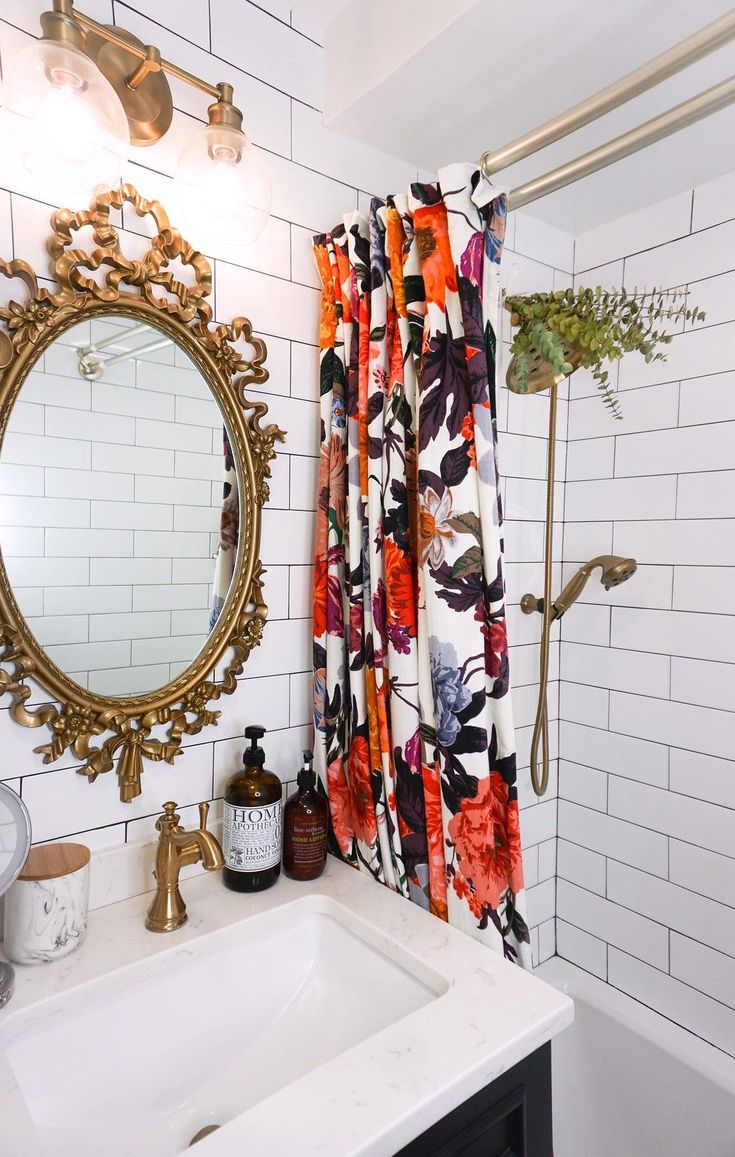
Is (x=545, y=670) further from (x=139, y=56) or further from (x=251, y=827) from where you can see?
(x=139, y=56)

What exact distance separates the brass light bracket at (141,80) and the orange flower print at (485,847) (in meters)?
1.09

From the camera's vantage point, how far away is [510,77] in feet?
3.88

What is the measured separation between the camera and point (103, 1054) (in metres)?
Answer: 0.91

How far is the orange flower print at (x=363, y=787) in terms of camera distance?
1228 mm

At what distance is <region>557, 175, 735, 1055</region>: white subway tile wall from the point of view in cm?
152

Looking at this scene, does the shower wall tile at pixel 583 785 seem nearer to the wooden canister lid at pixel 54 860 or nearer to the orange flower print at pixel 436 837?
the orange flower print at pixel 436 837

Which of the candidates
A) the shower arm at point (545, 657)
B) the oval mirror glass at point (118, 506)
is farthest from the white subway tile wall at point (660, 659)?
the oval mirror glass at point (118, 506)

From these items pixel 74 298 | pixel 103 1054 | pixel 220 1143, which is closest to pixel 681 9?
pixel 74 298

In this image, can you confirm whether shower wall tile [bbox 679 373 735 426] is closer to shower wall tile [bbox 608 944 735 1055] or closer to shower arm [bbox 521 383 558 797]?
shower arm [bbox 521 383 558 797]

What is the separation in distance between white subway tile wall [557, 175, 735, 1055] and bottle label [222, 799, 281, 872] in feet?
3.21

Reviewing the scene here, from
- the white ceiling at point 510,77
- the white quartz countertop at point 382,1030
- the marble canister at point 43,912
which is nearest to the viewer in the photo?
the white quartz countertop at point 382,1030

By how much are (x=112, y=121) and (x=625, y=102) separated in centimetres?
Answer: 68

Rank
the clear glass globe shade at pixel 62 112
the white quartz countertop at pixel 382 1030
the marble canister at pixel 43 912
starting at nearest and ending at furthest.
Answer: the white quartz countertop at pixel 382 1030 → the clear glass globe shade at pixel 62 112 → the marble canister at pixel 43 912

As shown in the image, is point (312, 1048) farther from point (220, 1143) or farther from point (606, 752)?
point (606, 752)
